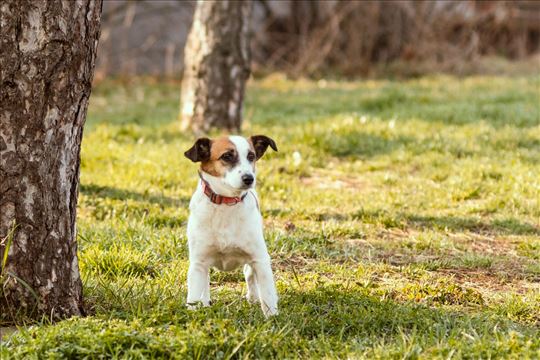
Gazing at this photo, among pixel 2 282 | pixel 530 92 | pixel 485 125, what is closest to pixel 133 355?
pixel 2 282

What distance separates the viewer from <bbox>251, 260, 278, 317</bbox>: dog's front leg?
Result: 15.0 ft

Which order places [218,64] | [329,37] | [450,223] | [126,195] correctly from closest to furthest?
[450,223] < [126,195] < [218,64] < [329,37]

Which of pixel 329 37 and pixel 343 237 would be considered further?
pixel 329 37

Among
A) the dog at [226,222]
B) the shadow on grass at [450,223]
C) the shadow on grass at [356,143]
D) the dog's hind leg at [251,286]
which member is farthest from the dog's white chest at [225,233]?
the shadow on grass at [356,143]

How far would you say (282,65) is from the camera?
1753 centimetres

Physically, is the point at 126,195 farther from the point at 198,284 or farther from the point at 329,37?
the point at 329,37

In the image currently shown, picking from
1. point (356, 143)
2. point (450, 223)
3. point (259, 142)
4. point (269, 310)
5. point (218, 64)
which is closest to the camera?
point (269, 310)

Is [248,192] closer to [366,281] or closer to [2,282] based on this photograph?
[366,281]

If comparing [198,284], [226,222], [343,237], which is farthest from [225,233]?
[343,237]

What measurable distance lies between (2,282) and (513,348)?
2494 mm

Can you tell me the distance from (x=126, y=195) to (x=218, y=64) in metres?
3.06

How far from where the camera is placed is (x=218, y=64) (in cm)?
1031

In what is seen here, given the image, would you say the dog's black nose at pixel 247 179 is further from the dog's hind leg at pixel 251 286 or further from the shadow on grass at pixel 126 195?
the shadow on grass at pixel 126 195

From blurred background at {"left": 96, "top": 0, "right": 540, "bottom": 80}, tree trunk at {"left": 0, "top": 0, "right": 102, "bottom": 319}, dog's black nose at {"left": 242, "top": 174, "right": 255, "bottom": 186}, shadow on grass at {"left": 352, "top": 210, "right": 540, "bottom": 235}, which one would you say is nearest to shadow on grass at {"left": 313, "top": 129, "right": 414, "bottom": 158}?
shadow on grass at {"left": 352, "top": 210, "right": 540, "bottom": 235}
